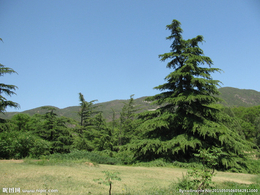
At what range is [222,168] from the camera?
12.2 metres

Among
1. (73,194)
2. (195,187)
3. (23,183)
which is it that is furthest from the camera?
(195,187)

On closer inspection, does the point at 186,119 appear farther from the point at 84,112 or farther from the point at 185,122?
the point at 84,112

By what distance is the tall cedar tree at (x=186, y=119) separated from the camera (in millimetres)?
12250

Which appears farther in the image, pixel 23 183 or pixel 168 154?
pixel 168 154

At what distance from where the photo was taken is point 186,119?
13.1 metres

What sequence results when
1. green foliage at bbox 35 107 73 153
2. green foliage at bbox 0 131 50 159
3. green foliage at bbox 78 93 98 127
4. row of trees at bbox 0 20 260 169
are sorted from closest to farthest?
green foliage at bbox 0 131 50 159, row of trees at bbox 0 20 260 169, green foliage at bbox 35 107 73 153, green foliage at bbox 78 93 98 127

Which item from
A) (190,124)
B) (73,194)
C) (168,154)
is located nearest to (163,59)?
(190,124)

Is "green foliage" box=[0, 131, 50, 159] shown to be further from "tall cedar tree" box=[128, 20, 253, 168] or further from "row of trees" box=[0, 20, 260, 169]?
"tall cedar tree" box=[128, 20, 253, 168]

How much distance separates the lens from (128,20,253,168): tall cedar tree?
12250 mm

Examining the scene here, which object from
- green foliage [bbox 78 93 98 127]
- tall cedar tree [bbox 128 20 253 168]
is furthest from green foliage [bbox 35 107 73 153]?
green foliage [bbox 78 93 98 127]

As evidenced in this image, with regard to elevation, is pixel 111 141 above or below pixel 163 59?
below

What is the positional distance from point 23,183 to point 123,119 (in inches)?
778

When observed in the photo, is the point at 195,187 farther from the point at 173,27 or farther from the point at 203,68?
the point at 173,27

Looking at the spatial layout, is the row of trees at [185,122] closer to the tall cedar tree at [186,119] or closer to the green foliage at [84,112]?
the tall cedar tree at [186,119]
